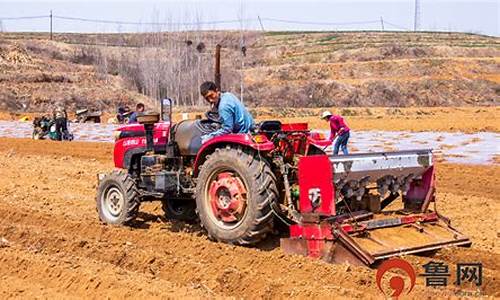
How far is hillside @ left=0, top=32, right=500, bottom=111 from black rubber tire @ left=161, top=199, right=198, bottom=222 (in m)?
38.1

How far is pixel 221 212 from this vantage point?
24.6 feet

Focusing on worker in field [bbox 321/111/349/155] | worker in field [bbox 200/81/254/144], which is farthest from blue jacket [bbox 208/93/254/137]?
→ worker in field [bbox 321/111/349/155]

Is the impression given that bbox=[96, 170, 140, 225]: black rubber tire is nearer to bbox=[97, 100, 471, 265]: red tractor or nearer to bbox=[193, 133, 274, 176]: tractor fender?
bbox=[97, 100, 471, 265]: red tractor

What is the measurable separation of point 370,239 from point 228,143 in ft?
5.88

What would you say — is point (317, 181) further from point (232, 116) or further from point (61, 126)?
point (61, 126)

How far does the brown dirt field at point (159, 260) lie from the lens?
591 centimetres

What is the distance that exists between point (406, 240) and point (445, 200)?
4397 mm

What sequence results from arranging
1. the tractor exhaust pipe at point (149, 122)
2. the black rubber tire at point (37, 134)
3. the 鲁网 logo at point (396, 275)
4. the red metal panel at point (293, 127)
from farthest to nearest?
the black rubber tire at point (37, 134), the tractor exhaust pipe at point (149, 122), the red metal panel at point (293, 127), the 鲁网 logo at point (396, 275)

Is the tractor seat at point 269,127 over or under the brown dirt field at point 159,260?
over

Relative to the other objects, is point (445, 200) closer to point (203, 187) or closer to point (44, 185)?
point (203, 187)

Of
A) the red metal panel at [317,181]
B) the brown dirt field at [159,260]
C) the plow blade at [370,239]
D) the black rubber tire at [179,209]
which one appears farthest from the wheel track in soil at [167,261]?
the black rubber tire at [179,209]

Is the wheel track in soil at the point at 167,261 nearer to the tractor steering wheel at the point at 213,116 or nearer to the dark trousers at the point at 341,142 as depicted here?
the tractor steering wheel at the point at 213,116

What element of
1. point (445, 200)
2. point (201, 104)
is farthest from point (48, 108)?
point (445, 200)

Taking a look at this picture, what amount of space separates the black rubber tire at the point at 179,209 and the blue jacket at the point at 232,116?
182 cm
